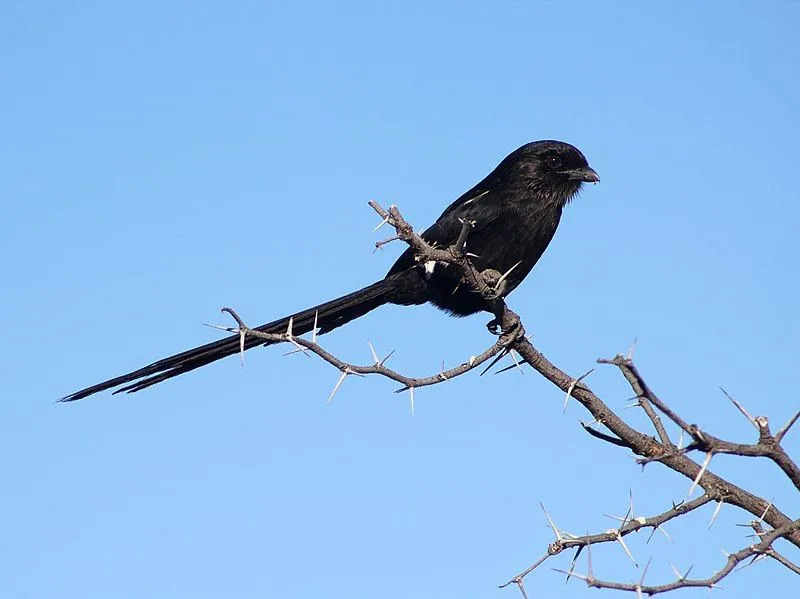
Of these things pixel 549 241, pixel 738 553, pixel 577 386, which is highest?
pixel 549 241

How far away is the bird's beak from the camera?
7.04m

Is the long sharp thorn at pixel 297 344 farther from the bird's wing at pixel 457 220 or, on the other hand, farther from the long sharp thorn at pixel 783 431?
the bird's wing at pixel 457 220

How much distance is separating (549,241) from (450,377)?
322cm

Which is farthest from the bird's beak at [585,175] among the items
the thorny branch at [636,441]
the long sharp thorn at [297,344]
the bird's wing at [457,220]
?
the long sharp thorn at [297,344]

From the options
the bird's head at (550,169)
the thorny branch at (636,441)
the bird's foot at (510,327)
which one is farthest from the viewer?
the bird's head at (550,169)

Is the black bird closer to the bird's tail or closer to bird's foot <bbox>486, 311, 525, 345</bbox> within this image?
the bird's tail

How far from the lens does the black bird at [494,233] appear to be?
6.10 metres

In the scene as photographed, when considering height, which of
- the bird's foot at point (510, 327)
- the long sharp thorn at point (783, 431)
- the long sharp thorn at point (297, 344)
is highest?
the bird's foot at point (510, 327)

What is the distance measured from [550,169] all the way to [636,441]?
3.75 metres

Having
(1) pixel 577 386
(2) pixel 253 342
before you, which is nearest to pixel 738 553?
(1) pixel 577 386

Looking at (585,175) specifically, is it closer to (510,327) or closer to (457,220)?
(457,220)

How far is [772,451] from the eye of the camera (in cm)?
261

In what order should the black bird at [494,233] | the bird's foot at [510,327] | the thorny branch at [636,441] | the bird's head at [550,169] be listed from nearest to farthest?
the thorny branch at [636,441]
the bird's foot at [510,327]
the black bird at [494,233]
the bird's head at [550,169]

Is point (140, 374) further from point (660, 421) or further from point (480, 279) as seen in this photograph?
point (660, 421)
